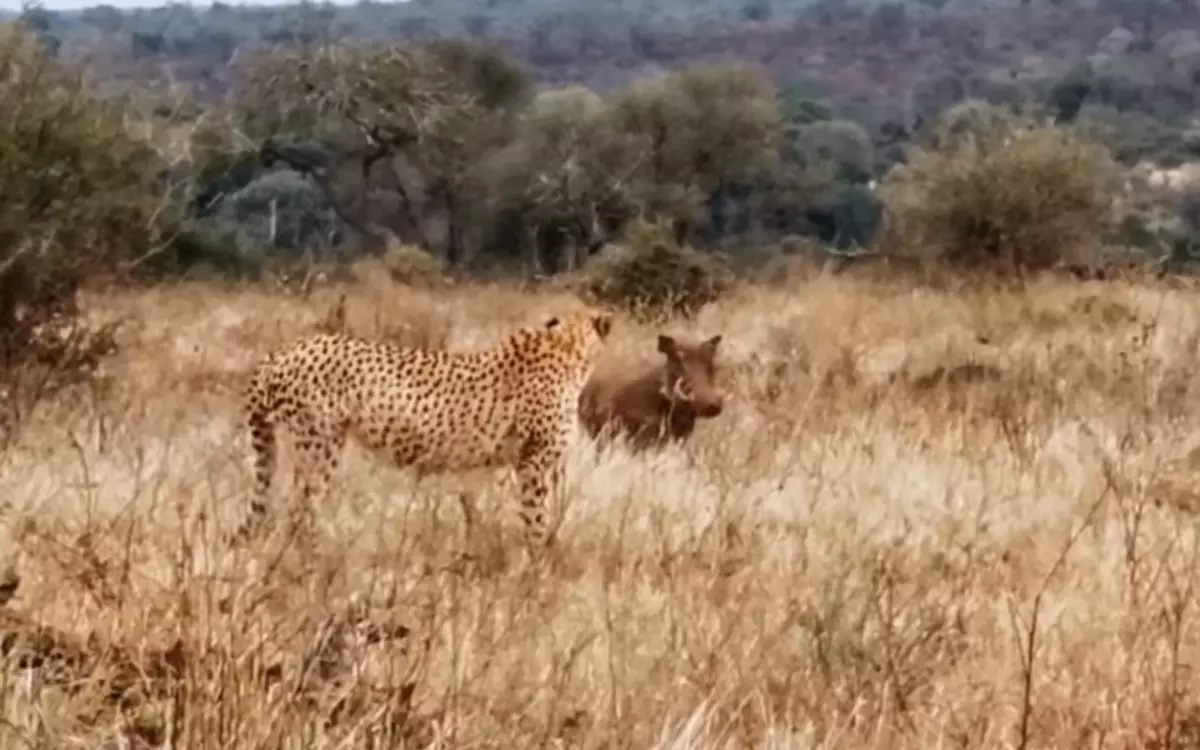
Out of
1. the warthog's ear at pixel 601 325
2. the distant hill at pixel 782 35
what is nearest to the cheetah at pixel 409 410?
the warthog's ear at pixel 601 325

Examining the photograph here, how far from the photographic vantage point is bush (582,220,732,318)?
55.6 ft

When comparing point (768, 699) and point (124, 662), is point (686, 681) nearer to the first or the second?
point (768, 699)

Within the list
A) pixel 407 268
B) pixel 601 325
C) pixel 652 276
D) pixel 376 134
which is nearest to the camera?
pixel 601 325

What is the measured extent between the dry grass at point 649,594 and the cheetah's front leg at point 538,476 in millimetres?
88

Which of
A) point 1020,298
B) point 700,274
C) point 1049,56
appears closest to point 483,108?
point 700,274

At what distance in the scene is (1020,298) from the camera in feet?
49.8

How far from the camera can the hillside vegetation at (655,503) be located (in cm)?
402

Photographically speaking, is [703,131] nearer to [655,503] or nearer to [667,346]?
[667,346]

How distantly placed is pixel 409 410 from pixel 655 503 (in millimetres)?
996

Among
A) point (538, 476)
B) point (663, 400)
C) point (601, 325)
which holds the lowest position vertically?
point (663, 400)

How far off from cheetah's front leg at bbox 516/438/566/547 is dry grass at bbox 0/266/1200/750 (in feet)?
0.29

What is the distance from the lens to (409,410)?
6934 millimetres

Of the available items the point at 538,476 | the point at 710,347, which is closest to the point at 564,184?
the point at 710,347

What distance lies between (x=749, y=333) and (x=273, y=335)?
325cm
